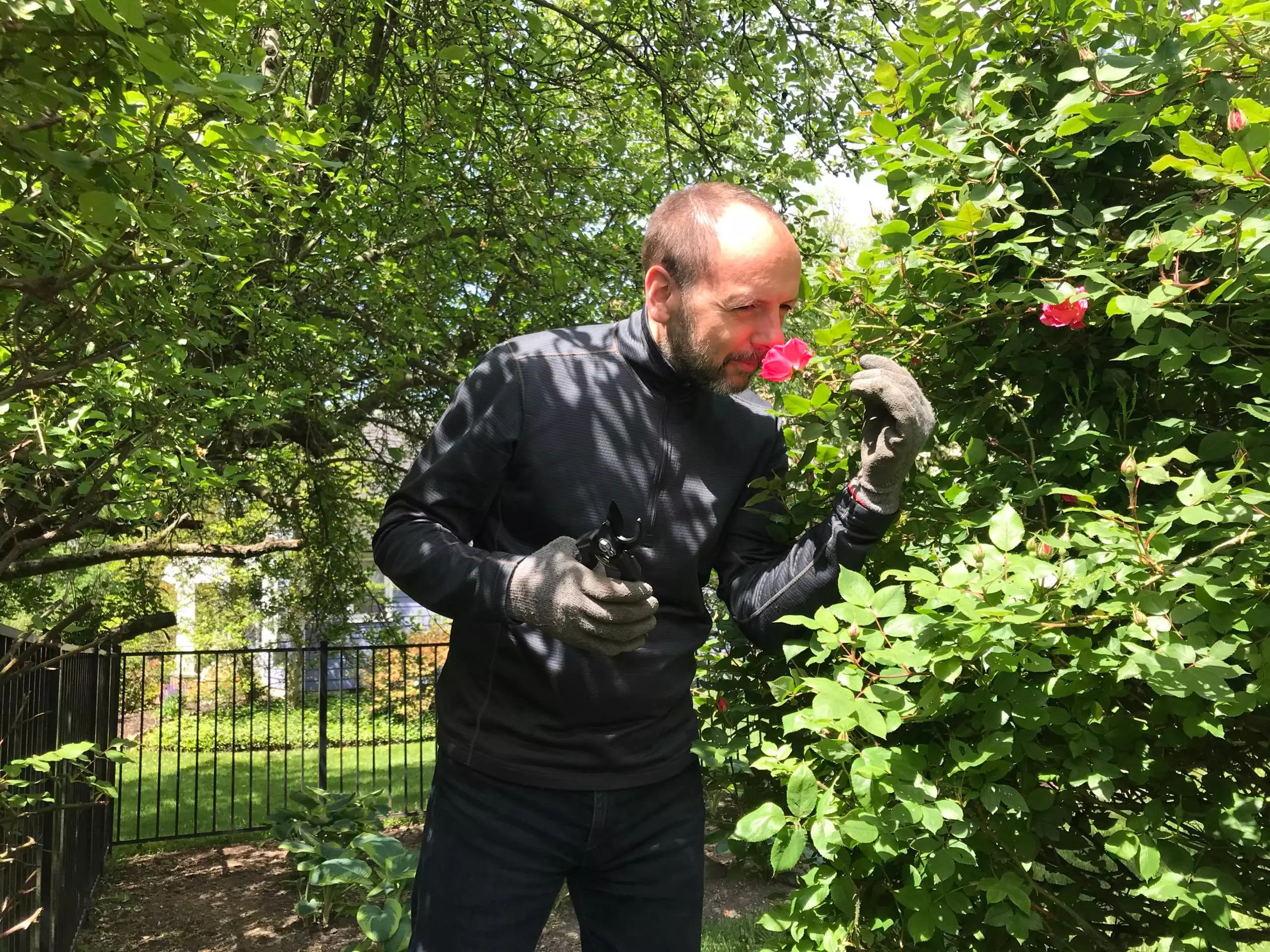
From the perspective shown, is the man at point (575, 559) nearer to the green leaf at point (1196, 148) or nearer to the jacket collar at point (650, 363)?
the jacket collar at point (650, 363)

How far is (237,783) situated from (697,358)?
9.84 meters

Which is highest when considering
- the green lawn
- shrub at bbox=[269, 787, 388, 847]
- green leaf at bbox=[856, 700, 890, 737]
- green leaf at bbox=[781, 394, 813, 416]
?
green leaf at bbox=[781, 394, 813, 416]

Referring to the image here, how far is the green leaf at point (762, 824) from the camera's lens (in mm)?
1323

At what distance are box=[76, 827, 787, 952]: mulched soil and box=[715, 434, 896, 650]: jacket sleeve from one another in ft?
9.04

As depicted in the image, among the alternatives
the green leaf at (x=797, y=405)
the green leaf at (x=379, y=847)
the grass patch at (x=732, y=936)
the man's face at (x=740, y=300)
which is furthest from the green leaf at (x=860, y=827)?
the green leaf at (x=379, y=847)

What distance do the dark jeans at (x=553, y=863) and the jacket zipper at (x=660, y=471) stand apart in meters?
0.56

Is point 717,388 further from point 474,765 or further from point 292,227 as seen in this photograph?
point 292,227

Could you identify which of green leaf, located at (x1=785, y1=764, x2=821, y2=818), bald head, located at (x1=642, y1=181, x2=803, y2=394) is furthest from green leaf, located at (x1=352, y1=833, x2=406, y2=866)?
green leaf, located at (x1=785, y1=764, x2=821, y2=818)

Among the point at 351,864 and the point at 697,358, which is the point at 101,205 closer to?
the point at 697,358

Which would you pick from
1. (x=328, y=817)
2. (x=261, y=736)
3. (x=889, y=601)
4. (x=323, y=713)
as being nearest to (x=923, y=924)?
(x=889, y=601)

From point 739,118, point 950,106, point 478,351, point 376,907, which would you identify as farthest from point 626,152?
point 950,106

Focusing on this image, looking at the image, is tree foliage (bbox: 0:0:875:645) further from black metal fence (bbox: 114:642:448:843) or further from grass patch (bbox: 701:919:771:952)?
grass patch (bbox: 701:919:771:952)

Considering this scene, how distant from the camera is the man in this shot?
184 cm

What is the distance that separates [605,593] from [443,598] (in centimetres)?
34
